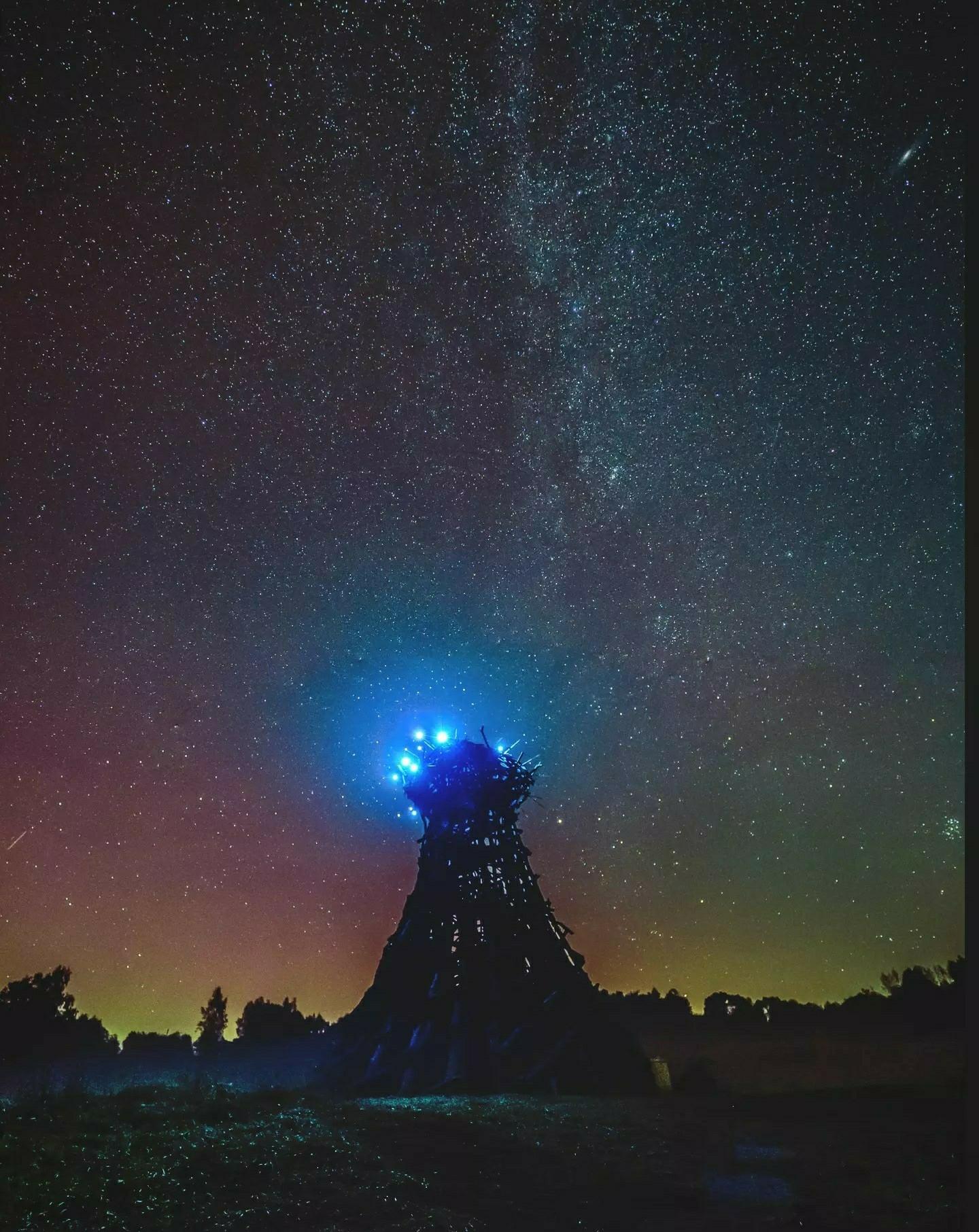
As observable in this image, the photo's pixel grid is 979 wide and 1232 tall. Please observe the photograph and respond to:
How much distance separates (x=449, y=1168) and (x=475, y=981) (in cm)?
835

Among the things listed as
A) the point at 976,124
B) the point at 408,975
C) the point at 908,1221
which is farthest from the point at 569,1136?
the point at 976,124

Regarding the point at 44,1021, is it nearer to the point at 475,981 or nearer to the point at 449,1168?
the point at 475,981

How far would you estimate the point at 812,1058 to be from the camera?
66.0 ft

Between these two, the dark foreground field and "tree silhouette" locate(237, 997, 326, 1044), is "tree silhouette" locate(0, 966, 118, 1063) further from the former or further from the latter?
the dark foreground field

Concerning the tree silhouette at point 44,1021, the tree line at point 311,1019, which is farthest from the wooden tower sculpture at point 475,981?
the tree silhouette at point 44,1021

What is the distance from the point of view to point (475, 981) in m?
16.6

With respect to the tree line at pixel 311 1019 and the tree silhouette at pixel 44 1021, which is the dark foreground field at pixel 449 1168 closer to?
the tree line at pixel 311 1019

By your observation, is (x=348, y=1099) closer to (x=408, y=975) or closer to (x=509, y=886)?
(x=408, y=975)

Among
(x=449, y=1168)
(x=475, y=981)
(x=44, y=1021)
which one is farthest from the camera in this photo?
(x=44, y=1021)

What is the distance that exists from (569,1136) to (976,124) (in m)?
11.6

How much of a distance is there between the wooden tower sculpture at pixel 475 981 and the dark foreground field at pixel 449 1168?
356 cm

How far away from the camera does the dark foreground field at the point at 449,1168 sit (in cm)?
655

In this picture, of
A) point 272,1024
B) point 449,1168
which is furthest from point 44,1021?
point 449,1168

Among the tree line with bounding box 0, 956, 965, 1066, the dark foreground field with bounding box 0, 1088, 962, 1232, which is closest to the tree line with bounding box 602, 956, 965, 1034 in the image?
the tree line with bounding box 0, 956, 965, 1066
